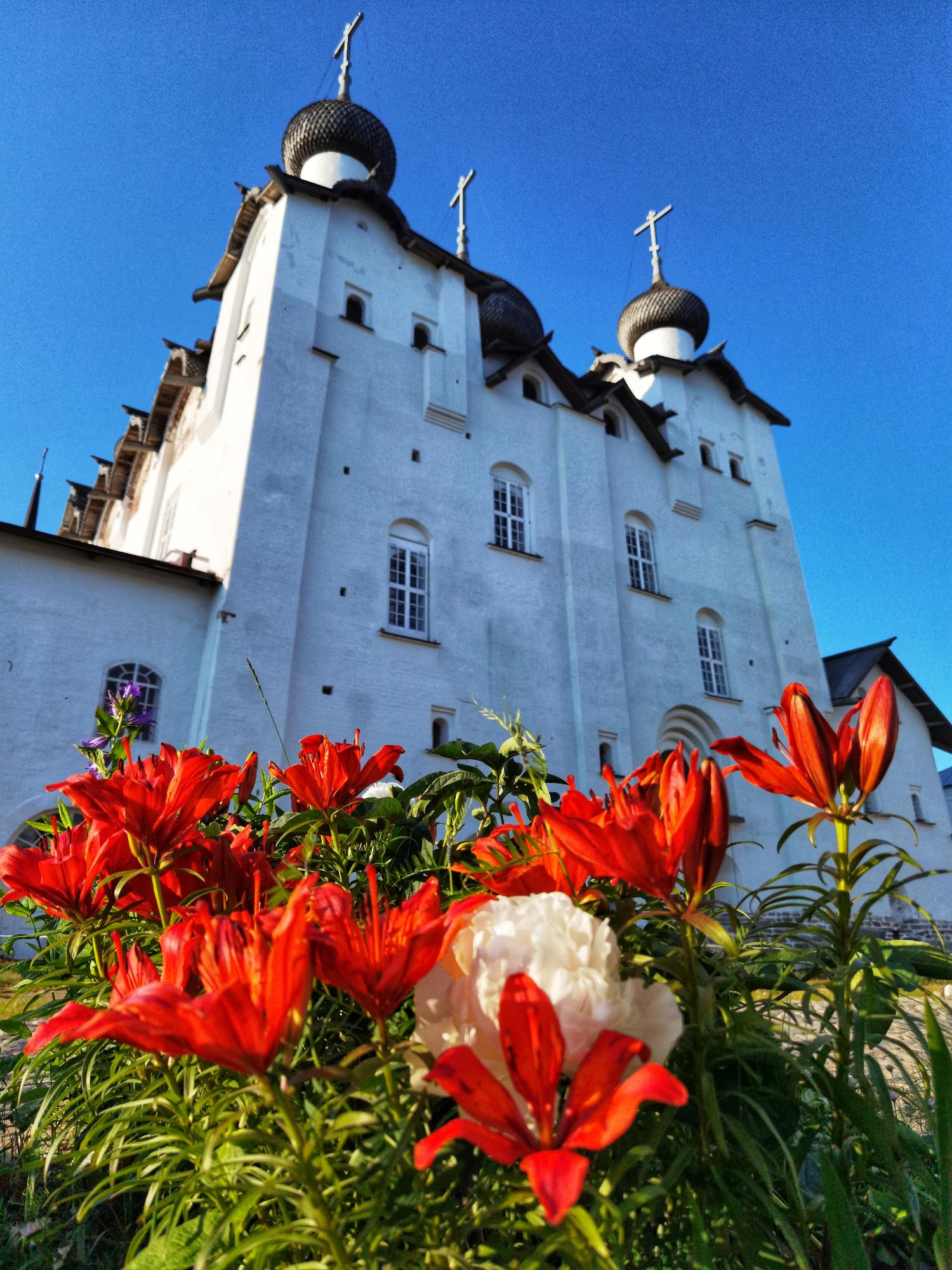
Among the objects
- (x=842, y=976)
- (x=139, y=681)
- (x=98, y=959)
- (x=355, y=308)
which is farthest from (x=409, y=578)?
(x=842, y=976)

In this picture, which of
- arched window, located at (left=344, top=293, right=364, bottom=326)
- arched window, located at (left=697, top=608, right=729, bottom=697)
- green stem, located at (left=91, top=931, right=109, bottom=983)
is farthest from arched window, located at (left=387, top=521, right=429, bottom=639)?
green stem, located at (left=91, top=931, right=109, bottom=983)

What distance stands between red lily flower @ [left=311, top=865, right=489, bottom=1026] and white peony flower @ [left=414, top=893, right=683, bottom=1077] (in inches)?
1.2

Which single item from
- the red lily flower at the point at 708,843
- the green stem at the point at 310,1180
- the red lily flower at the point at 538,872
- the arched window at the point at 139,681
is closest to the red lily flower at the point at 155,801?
the red lily flower at the point at 538,872

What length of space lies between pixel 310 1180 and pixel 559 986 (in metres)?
0.22

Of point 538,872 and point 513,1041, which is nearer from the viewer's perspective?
point 513,1041

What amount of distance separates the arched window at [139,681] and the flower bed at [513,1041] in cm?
917

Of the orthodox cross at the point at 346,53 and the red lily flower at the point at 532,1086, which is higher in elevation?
the orthodox cross at the point at 346,53

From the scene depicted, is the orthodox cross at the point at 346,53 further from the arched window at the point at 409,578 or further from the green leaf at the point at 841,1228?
the green leaf at the point at 841,1228

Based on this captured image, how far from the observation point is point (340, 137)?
15.4m

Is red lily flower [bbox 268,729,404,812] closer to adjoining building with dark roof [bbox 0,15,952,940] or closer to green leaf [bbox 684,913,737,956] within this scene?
green leaf [bbox 684,913,737,956]

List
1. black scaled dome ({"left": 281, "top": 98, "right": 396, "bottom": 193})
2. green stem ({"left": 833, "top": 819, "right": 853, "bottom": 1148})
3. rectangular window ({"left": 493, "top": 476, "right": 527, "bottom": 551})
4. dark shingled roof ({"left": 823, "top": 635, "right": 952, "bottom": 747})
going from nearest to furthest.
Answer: green stem ({"left": 833, "top": 819, "right": 853, "bottom": 1148})
rectangular window ({"left": 493, "top": 476, "right": 527, "bottom": 551})
black scaled dome ({"left": 281, "top": 98, "right": 396, "bottom": 193})
dark shingled roof ({"left": 823, "top": 635, "right": 952, "bottom": 747})

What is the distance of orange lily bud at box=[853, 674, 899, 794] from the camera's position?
0.80m

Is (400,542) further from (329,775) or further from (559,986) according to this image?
(559,986)

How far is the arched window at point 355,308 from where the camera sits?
44.2ft
